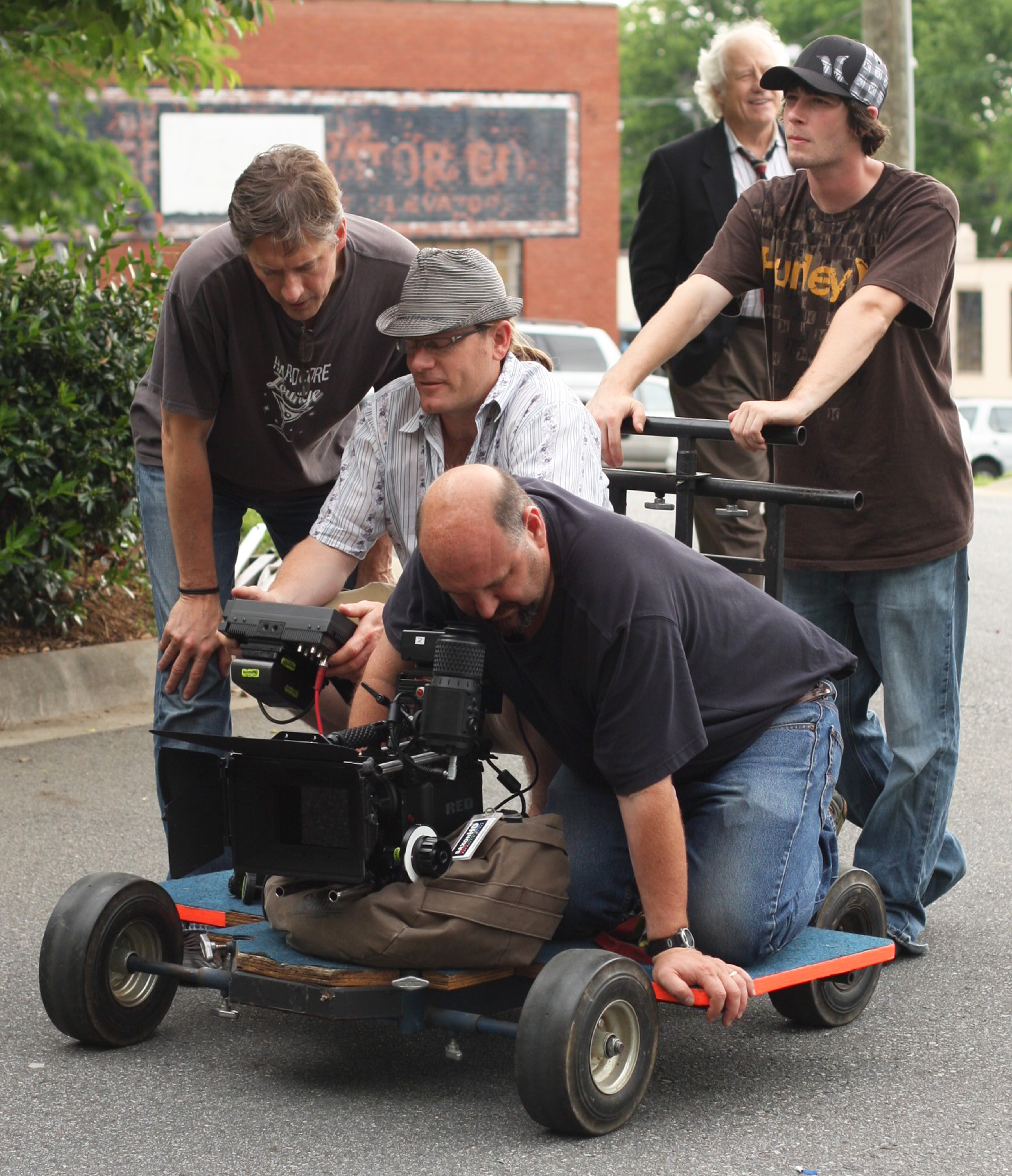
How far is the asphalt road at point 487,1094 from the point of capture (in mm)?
3131

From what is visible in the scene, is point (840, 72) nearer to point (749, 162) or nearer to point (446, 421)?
point (446, 421)

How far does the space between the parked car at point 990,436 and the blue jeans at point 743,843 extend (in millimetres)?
28586

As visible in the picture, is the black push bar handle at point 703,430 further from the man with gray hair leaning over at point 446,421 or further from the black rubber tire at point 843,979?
the black rubber tire at point 843,979

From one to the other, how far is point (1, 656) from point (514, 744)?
11.3 feet

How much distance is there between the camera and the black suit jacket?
5977 millimetres

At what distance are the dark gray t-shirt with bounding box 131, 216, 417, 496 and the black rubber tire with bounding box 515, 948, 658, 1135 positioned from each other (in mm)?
1783

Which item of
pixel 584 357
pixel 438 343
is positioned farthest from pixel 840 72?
pixel 584 357

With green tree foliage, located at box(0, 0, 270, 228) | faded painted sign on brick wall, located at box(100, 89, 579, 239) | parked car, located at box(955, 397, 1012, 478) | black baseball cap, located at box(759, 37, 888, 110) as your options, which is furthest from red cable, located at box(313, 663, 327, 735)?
parked car, located at box(955, 397, 1012, 478)

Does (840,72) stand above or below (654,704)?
above

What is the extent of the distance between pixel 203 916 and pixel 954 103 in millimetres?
61490

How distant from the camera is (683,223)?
6098mm

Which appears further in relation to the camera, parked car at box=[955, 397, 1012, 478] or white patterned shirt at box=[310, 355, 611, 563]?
parked car at box=[955, 397, 1012, 478]

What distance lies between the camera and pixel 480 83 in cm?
2984

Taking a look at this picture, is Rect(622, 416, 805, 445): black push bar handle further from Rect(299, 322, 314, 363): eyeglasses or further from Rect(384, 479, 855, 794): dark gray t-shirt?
Rect(299, 322, 314, 363): eyeglasses
